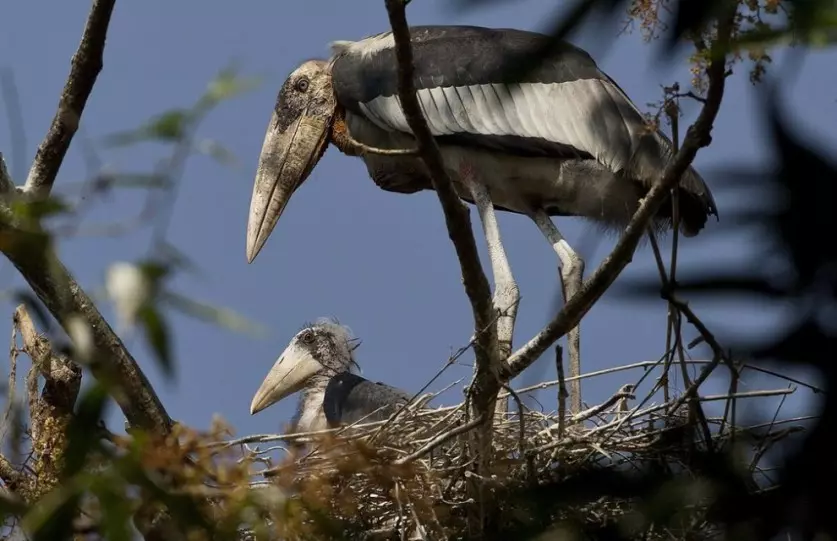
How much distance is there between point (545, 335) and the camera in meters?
3.87

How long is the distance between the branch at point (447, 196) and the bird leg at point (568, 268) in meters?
1.76

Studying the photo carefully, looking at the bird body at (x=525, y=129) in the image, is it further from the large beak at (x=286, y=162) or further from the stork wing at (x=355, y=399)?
the stork wing at (x=355, y=399)

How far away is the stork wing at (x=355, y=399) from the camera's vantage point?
18.3 ft

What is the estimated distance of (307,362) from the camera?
663 cm

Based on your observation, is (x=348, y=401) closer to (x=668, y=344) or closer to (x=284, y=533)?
(x=668, y=344)

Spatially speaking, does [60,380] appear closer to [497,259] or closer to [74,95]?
[74,95]

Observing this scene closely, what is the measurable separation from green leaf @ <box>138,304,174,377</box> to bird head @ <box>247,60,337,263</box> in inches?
201

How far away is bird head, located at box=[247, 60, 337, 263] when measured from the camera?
6.79 meters

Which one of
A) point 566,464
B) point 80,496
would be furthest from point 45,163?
point 80,496

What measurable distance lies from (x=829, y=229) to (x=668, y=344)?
2.87m

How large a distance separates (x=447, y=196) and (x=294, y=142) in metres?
3.45

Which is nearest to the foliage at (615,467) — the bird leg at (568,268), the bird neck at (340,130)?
the bird leg at (568,268)

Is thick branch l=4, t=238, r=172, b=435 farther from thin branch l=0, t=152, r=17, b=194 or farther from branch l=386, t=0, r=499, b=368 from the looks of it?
branch l=386, t=0, r=499, b=368

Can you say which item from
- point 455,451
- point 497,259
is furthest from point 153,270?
point 497,259
